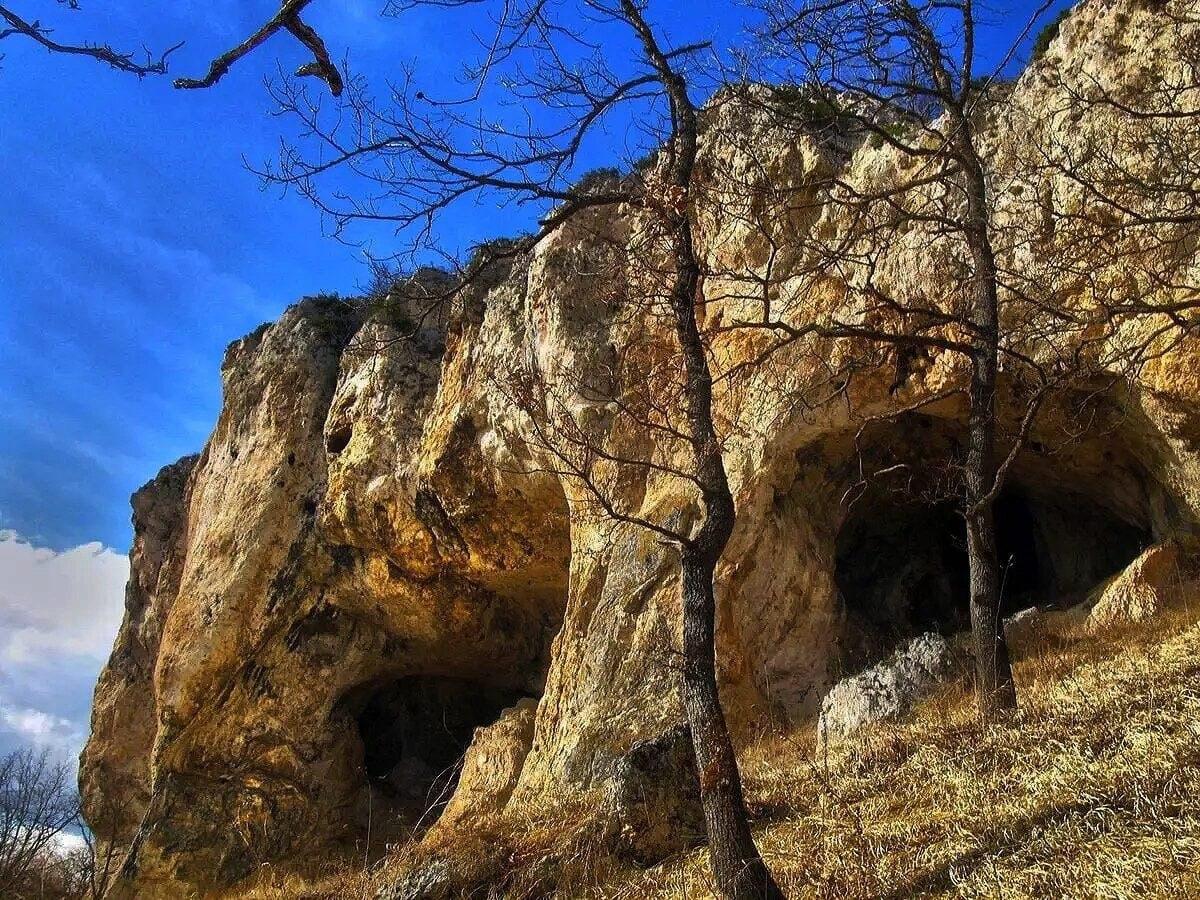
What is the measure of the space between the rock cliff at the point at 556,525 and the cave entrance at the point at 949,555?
0.05 metres

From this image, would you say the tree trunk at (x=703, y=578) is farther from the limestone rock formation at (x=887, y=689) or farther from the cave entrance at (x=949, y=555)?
the cave entrance at (x=949, y=555)

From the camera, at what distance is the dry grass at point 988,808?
3859mm

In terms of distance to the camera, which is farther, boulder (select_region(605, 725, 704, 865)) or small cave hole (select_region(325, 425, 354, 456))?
small cave hole (select_region(325, 425, 354, 456))

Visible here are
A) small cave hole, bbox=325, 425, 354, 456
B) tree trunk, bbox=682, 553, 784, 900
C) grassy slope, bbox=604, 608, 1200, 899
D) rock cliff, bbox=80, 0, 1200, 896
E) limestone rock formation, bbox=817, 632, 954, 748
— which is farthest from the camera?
small cave hole, bbox=325, 425, 354, 456

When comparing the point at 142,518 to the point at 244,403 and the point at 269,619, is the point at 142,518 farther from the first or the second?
the point at 269,619

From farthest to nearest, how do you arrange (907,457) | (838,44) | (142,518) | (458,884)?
(142,518) < (907,457) < (458,884) < (838,44)

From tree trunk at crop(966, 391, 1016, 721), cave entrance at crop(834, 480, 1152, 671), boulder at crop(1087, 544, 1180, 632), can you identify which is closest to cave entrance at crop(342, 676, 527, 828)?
cave entrance at crop(834, 480, 1152, 671)

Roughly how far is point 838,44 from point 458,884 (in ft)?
17.9

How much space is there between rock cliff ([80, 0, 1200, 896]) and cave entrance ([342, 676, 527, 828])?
2.1 inches

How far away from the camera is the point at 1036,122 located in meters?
8.78

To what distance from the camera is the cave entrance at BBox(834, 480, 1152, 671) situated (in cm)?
1105

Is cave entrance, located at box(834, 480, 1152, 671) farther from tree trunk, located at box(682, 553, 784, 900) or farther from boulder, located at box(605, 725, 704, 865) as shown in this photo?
tree trunk, located at box(682, 553, 784, 900)

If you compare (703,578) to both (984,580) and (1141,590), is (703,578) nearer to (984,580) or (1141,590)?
(984,580)

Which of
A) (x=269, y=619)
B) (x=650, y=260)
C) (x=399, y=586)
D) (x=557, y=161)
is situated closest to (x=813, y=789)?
(x=650, y=260)
